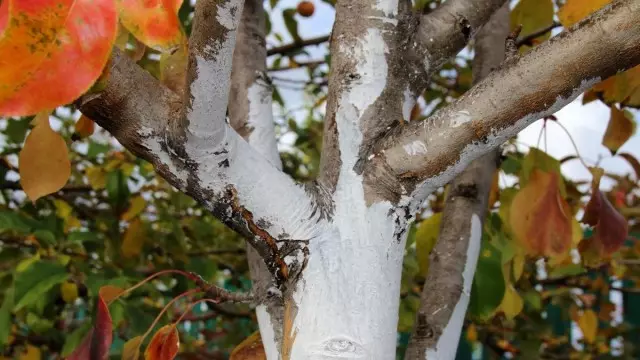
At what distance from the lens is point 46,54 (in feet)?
0.80

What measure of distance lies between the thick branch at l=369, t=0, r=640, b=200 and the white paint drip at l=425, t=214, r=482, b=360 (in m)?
0.23

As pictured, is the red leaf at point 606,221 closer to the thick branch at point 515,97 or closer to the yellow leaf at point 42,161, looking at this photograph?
the thick branch at point 515,97

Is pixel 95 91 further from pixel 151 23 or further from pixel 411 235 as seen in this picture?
pixel 411 235

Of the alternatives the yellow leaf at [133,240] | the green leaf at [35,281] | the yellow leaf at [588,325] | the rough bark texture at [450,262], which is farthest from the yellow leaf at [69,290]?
the yellow leaf at [588,325]

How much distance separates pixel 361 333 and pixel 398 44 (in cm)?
27

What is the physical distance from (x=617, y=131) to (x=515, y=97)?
1.29ft

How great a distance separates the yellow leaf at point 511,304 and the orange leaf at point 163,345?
1.69 ft

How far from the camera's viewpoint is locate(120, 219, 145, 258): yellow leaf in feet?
3.55

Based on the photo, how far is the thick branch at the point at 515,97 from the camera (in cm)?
43

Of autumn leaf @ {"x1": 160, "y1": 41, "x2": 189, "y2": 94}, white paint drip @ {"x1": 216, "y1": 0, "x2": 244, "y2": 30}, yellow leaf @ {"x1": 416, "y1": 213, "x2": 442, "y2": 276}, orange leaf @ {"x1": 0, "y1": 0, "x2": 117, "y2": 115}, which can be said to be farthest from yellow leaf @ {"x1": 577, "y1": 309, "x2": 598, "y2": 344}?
orange leaf @ {"x1": 0, "y1": 0, "x2": 117, "y2": 115}

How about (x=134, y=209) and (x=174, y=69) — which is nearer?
(x=174, y=69)

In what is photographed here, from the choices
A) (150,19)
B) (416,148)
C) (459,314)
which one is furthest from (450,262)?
(150,19)

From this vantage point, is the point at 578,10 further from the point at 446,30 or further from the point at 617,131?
the point at 617,131

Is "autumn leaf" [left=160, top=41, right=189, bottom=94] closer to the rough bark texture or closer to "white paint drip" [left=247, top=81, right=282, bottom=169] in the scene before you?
"white paint drip" [left=247, top=81, right=282, bottom=169]
